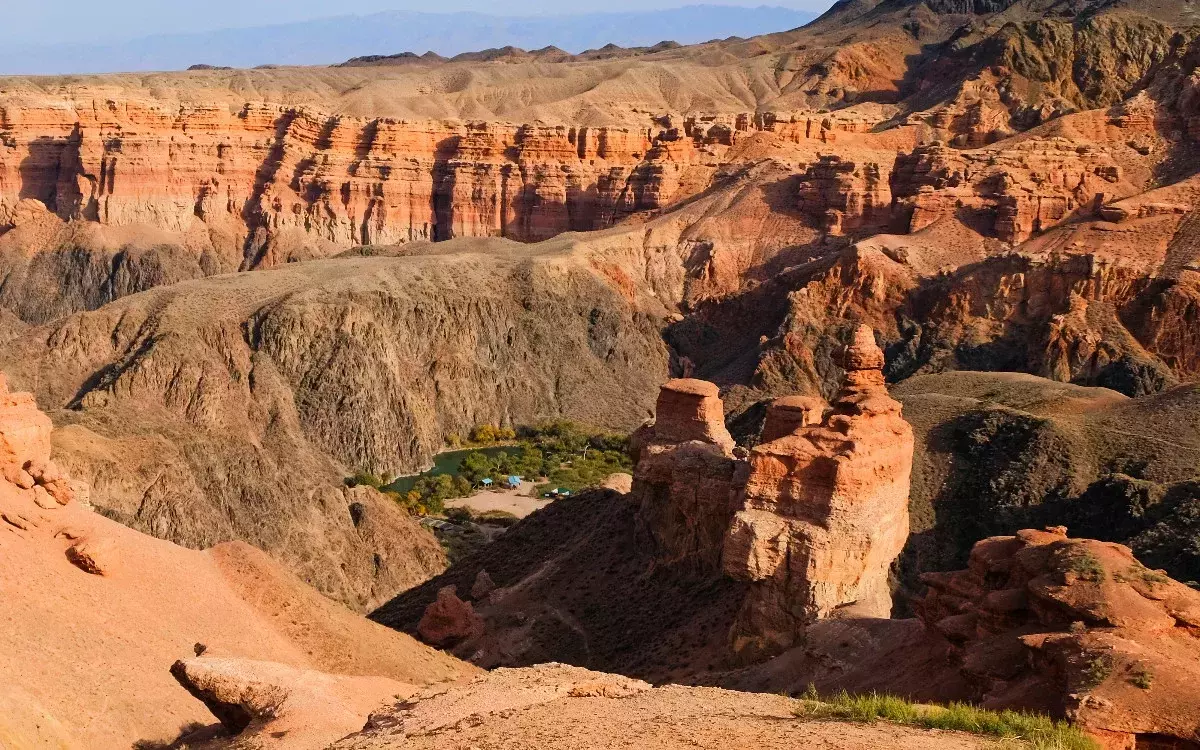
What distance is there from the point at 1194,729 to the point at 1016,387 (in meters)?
38.0

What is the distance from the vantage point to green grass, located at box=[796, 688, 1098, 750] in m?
13.4

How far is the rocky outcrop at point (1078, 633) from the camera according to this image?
14195 millimetres

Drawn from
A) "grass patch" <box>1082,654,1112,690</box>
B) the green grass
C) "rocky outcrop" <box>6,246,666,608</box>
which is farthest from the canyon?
the green grass

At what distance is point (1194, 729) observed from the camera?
1384 cm

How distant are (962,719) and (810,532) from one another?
1044cm

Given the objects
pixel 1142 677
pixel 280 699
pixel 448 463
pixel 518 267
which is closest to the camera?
pixel 1142 677

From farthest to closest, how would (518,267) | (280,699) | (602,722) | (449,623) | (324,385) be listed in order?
(518,267) < (324,385) < (449,623) < (280,699) < (602,722)

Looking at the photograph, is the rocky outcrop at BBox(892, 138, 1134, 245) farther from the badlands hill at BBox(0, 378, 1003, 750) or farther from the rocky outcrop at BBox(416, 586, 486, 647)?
the badlands hill at BBox(0, 378, 1003, 750)

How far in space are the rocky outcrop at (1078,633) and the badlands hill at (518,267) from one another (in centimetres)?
1856

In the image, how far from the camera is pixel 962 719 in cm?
1409

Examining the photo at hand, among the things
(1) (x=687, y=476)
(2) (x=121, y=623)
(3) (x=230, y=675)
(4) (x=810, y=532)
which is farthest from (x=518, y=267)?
(3) (x=230, y=675)

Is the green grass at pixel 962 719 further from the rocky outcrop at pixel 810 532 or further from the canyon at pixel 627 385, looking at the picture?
the rocky outcrop at pixel 810 532

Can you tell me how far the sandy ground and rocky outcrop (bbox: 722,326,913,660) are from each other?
2775 cm

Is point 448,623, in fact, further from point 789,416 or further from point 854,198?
point 854,198
